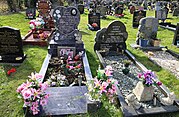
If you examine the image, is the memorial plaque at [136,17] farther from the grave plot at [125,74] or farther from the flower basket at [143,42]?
the grave plot at [125,74]

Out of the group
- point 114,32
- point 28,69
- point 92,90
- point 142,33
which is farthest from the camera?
point 142,33

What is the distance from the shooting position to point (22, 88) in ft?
12.6

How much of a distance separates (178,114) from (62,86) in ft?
11.0

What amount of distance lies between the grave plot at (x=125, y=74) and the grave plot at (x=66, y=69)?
1035 mm

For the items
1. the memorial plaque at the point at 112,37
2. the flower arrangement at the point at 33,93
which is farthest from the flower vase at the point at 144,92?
the memorial plaque at the point at 112,37

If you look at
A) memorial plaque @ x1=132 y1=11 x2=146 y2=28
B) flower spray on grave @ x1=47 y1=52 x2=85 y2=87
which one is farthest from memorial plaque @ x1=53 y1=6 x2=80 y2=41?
memorial plaque @ x1=132 y1=11 x2=146 y2=28

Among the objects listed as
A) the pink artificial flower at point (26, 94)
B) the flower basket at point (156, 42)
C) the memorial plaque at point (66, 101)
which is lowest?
the memorial plaque at point (66, 101)

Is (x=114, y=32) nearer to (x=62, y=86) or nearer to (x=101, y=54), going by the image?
(x=101, y=54)

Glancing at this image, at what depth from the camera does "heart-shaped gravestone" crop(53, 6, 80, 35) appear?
8.00 m

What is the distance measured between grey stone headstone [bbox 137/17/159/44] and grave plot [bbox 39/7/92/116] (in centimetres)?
370

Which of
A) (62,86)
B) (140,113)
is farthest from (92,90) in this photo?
(62,86)

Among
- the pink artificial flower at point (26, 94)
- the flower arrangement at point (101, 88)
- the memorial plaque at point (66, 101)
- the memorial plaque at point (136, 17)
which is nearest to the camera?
the pink artificial flower at point (26, 94)

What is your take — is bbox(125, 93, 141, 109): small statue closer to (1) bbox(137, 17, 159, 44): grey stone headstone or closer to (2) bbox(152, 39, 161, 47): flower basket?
(2) bbox(152, 39, 161, 47): flower basket

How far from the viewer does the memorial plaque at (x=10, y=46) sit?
7.04 m
